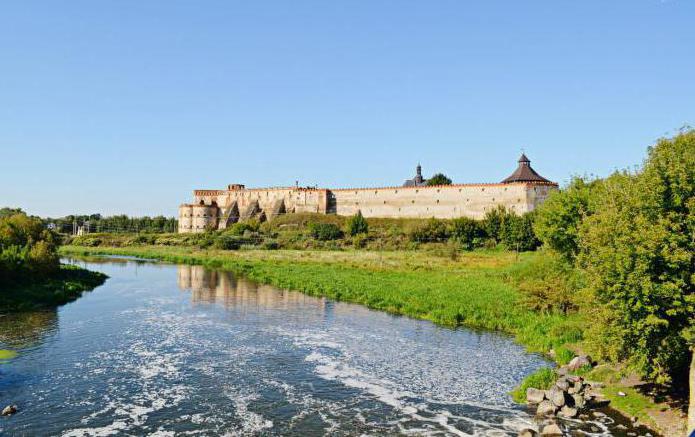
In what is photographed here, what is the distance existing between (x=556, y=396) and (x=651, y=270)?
3539mm

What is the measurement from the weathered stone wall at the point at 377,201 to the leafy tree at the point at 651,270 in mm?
39599

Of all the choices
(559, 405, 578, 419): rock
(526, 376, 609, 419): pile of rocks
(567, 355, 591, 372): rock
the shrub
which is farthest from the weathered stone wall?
(559, 405, 578, 419): rock

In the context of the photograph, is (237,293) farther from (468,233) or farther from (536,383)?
(468,233)

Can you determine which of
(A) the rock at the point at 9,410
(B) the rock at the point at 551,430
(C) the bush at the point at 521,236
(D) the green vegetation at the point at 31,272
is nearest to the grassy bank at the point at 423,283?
(C) the bush at the point at 521,236

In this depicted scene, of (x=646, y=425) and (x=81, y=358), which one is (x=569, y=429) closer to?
(x=646, y=425)

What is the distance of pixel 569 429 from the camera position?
11.1 m

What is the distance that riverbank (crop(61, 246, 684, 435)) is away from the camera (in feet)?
56.8

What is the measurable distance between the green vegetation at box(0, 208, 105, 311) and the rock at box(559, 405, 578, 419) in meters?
21.2

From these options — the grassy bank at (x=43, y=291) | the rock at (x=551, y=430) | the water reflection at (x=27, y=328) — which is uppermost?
the grassy bank at (x=43, y=291)

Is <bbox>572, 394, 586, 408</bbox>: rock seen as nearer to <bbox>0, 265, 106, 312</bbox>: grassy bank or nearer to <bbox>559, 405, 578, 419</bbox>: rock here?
<bbox>559, 405, 578, 419</bbox>: rock

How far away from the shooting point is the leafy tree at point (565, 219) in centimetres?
2209

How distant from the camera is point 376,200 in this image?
221 ft

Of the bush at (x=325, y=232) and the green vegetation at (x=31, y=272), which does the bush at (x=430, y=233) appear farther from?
the green vegetation at (x=31, y=272)

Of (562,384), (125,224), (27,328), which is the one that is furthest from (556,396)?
(125,224)
